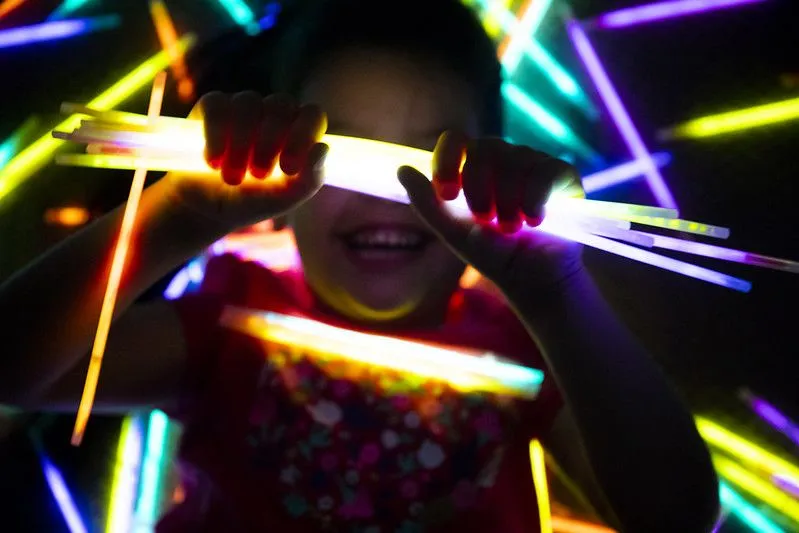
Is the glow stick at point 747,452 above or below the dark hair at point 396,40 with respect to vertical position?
below

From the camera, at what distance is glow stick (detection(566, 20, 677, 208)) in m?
0.97

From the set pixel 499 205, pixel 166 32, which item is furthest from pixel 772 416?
pixel 166 32

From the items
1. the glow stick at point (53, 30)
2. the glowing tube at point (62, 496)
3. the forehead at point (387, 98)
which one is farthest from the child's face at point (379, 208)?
the glowing tube at point (62, 496)

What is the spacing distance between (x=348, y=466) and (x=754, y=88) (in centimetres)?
76

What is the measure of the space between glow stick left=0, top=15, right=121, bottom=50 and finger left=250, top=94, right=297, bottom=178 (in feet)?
2.07

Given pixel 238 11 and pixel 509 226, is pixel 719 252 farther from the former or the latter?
pixel 238 11

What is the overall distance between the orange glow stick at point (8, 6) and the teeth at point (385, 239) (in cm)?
66

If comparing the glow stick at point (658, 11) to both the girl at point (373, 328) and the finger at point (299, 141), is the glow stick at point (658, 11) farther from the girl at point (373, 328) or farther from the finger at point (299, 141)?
the finger at point (299, 141)

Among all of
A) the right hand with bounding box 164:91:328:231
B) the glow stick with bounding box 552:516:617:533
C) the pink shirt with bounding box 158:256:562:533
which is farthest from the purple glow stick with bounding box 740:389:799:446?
the right hand with bounding box 164:91:328:231

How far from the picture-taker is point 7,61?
0.97 meters

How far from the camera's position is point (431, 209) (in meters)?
0.54

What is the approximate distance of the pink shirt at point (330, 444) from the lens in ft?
2.30

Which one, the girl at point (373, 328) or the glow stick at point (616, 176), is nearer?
the girl at point (373, 328)

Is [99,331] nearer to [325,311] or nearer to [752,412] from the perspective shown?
[325,311]
